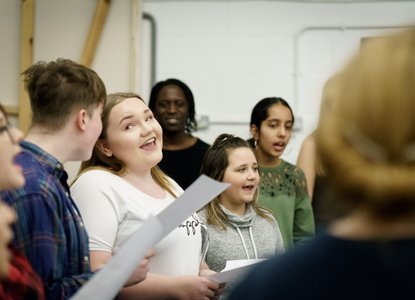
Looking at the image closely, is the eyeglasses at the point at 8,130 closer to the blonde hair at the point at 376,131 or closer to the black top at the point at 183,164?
the blonde hair at the point at 376,131

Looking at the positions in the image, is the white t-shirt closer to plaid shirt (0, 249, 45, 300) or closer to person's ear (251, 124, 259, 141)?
plaid shirt (0, 249, 45, 300)

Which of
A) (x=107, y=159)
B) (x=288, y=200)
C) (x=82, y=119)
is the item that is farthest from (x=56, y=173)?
(x=288, y=200)

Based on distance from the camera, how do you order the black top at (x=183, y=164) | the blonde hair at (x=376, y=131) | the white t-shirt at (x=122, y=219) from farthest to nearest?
the black top at (x=183, y=164)
the white t-shirt at (x=122, y=219)
the blonde hair at (x=376, y=131)

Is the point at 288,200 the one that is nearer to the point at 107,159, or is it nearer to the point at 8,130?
the point at 107,159

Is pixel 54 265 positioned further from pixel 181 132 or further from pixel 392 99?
pixel 181 132

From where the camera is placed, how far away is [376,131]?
0.84m

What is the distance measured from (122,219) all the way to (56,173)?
0.31 meters

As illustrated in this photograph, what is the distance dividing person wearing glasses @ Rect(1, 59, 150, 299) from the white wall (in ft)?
8.17

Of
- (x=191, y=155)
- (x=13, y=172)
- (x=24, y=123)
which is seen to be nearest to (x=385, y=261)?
(x=13, y=172)

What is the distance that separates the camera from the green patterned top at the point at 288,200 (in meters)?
2.83

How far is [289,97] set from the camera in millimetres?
4152

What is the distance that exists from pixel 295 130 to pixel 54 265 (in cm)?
282

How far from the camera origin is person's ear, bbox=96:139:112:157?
200 centimetres

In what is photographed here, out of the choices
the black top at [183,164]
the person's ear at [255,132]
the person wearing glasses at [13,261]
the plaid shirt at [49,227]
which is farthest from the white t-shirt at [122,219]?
the person's ear at [255,132]
